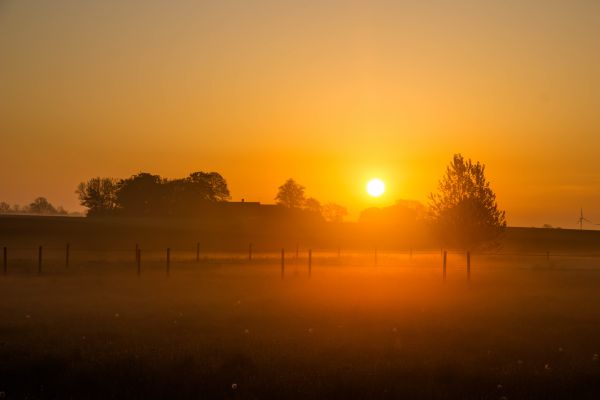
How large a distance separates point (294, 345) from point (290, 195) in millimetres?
134913

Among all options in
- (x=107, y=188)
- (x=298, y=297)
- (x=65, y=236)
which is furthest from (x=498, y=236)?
(x=107, y=188)

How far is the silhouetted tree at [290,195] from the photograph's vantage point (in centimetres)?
14788

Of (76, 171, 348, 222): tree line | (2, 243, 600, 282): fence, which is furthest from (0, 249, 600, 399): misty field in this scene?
(76, 171, 348, 222): tree line

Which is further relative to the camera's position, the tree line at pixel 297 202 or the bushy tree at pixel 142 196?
the bushy tree at pixel 142 196

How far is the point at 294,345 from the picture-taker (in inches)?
539

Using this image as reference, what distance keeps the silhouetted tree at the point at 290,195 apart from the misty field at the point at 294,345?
4832 inches

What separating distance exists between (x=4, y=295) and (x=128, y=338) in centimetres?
1188

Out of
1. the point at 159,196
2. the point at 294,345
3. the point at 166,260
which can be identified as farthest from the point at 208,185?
the point at 294,345

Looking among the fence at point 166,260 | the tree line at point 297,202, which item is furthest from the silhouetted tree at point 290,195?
the fence at point 166,260

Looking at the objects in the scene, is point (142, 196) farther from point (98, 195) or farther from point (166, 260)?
point (166, 260)

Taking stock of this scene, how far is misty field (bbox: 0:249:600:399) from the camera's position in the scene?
10828mm

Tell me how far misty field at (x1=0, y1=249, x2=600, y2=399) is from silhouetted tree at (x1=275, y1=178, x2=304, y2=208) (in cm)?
12274

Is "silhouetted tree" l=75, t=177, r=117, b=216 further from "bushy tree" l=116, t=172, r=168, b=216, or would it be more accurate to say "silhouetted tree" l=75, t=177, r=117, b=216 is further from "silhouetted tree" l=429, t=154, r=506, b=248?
"silhouetted tree" l=429, t=154, r=506, b=248

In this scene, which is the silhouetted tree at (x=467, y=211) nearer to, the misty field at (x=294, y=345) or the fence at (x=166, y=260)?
the fence at (x=166, y=260)
